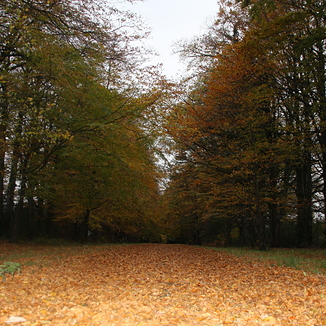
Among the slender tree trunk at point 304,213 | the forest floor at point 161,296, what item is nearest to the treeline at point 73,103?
the forest floor at point 161,296

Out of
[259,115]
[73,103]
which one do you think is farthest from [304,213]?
[73,103]

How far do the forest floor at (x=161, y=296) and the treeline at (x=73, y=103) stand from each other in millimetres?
3355

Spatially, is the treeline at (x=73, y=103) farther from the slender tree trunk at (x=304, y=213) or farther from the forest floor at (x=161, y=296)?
the slender tree trunk at (x=304, y=213)

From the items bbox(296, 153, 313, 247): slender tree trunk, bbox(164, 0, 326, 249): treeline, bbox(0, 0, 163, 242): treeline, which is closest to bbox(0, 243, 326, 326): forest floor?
bbox(0, 0, 163, 242): treeline

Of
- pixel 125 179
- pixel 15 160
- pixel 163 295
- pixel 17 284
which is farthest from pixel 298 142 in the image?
pixel 15 160

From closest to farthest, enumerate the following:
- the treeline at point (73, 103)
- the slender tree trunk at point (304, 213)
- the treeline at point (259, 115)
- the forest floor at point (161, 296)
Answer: the forest floor at point (161, 296) → the treeline at point (73, 103) → the treeline at point (259, 115) → the slender tree trunk at point (304, 213)

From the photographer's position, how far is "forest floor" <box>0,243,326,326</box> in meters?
3.49

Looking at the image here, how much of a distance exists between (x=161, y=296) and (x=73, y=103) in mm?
6529

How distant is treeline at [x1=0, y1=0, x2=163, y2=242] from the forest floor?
3.35 metres

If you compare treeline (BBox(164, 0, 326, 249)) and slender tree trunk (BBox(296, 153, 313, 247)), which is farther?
slender tree trunk (BBox(296, 153, 313, 247))

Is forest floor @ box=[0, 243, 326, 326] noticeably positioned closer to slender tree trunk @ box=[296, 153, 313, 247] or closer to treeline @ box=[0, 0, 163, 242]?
treeline @ box=[0, 0, 163, 242]

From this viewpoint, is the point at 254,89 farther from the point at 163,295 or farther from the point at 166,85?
the point at 163,295

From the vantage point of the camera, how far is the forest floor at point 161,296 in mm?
3494

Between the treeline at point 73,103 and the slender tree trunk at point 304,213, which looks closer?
the treeline at point 73,103
